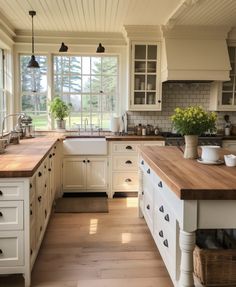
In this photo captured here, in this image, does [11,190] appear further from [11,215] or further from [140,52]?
[140,52]

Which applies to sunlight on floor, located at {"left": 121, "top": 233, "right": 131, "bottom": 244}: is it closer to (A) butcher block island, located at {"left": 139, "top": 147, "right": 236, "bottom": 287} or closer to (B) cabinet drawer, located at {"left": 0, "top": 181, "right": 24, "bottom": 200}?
(A) butcher block island, located at {"left": 139, "top": 147, "right": 236, "bottom": 287}

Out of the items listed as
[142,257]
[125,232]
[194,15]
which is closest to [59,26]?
[194,15]

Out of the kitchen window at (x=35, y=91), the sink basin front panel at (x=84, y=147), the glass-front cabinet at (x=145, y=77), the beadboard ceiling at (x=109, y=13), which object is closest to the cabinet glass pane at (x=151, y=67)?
the glass-front cabinet at (x=145, y=77)

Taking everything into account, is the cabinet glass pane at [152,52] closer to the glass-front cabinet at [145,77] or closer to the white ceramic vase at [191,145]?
the glass-front cabinet at [145,77]

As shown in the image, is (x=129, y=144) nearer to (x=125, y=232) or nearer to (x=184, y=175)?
(x=125, y=232)

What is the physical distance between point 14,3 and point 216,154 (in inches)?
119

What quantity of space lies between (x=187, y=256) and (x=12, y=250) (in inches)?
52.1

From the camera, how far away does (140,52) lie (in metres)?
5.29

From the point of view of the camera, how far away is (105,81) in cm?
584

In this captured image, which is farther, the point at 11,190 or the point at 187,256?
the point at 11,190

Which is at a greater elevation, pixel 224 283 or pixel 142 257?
pixel 224 283

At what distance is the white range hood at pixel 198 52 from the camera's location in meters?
5.07

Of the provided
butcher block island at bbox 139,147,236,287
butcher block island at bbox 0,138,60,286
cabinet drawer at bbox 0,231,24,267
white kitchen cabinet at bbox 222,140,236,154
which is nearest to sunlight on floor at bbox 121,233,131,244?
butcher block island at bbox 139,147,236,287

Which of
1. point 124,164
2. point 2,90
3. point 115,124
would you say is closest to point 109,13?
point 115,124
